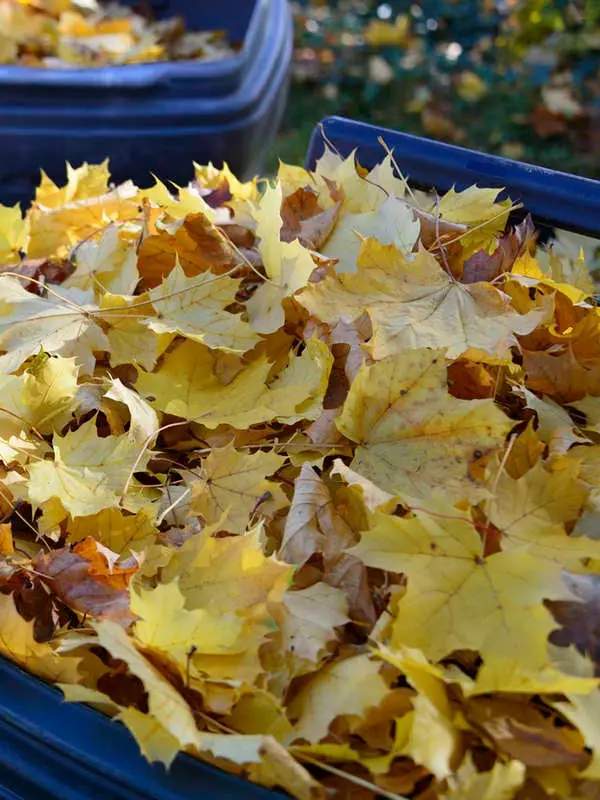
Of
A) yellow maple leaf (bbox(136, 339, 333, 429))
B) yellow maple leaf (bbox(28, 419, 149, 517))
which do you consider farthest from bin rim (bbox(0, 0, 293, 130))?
yellow maple leaf (bbox(28, 419, 149, 517))

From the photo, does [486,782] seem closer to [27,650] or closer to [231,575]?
[231,575]

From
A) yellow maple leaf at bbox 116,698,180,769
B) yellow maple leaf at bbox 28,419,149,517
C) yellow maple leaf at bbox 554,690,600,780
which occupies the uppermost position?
yellow maple leaf at bbox 554,690,600,780

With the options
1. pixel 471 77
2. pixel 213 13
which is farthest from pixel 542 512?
pixel 471 77

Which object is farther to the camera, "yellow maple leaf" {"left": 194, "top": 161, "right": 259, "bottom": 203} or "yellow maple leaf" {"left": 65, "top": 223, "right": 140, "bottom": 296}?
"yellow maple leaf" {"left": 194, "top": 161, "right": 259, "bottom": 203}

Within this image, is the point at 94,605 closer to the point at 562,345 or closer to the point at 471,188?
the point at 562,345

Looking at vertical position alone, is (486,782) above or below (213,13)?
above

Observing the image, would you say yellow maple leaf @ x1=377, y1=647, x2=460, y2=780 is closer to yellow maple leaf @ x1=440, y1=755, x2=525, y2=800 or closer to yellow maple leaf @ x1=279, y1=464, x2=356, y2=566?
yellow maple leaf @ x1=440, y1=755, x2=525, y2=800
